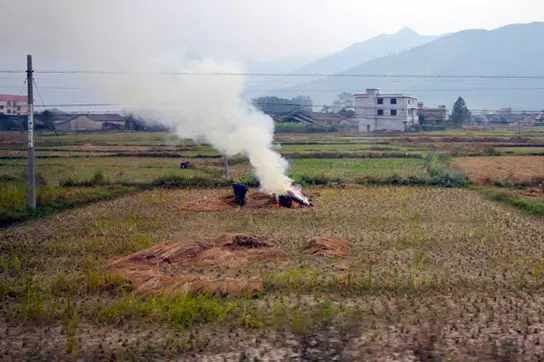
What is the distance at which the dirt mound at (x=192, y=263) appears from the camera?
10.2 m

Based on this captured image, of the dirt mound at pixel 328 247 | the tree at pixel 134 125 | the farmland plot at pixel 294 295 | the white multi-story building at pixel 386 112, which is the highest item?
the white multi-story building at pixel 386 112

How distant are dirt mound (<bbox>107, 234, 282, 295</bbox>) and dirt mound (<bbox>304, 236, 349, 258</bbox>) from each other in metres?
0.81

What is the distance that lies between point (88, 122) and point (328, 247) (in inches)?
2292

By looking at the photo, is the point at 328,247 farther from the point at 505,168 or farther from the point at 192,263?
the point at 505,168

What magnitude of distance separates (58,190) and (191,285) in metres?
13.6

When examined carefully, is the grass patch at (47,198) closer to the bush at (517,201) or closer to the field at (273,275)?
the field at (273,275)

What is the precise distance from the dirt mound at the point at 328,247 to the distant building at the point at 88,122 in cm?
5273

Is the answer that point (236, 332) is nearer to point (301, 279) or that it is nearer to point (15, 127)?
point (301, 279)

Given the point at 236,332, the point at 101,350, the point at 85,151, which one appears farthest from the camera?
the point at 85,151

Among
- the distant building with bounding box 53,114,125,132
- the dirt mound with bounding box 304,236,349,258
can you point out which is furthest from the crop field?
the distant building with bounding box 53,114,125,132

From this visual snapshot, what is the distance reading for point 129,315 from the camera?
920 centimetres

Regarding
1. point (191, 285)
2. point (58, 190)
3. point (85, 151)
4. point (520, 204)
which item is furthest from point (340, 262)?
point (85, 151)

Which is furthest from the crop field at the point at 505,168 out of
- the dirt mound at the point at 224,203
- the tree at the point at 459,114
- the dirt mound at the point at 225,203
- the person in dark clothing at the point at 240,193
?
the tree at the point at 459,114

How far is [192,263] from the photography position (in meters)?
12.3
